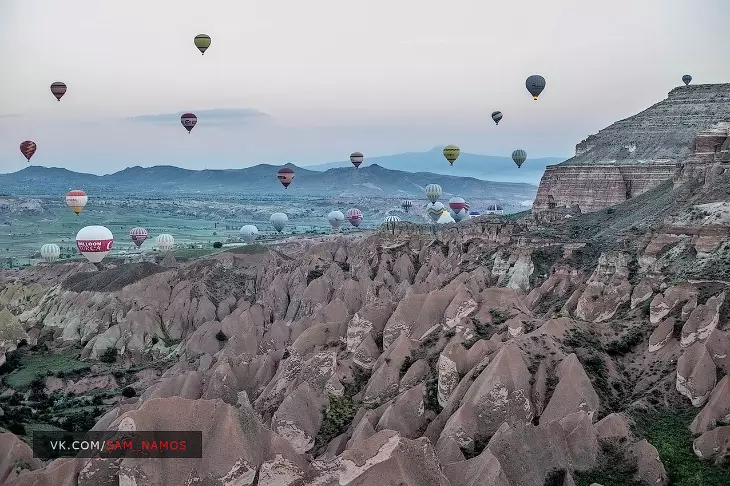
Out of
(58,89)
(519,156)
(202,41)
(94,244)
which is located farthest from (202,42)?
(519,156)

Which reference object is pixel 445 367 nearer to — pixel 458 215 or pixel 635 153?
pixel 635 153

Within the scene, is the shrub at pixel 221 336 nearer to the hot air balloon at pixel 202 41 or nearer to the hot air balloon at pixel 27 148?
the hot air balloon at pixel 202 41

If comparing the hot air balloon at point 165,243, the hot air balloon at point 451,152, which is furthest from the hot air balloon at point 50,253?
the hot air balloon at point 451,152

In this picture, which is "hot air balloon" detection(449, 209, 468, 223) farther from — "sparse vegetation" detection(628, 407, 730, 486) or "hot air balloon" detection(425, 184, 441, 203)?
"sparse vegetation" detection(628, 407, 730, 486)

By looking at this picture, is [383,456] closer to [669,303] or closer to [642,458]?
[642,458]

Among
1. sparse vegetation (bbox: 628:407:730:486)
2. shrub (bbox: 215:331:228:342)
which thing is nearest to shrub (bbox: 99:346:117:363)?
shrub (bbox: 215:331:228:342)

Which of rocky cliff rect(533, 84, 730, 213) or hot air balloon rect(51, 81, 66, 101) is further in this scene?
hot air balloon rect(51, 81, 66, 101)
